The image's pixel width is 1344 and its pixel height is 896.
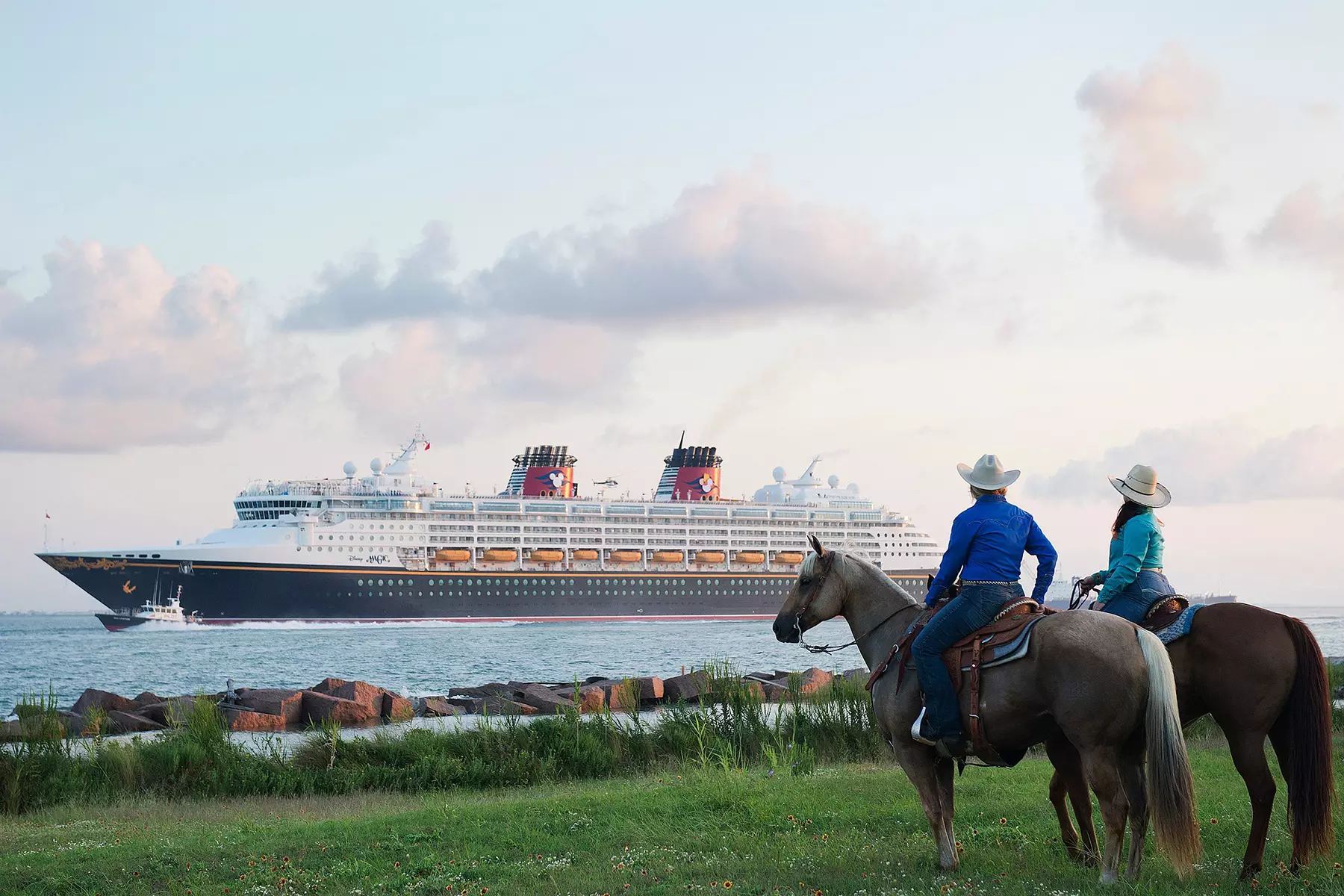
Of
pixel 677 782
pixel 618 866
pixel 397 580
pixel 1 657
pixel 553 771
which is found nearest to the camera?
pixel 618 866

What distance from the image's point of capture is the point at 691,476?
76500 millimetres

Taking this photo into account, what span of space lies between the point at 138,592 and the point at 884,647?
5664 cm

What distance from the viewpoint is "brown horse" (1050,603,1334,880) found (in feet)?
18.7

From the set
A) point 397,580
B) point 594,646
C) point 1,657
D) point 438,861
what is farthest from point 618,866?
point 397,580

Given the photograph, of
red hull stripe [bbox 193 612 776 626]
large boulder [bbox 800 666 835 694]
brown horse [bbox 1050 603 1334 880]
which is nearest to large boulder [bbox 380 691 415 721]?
large boulder [bbox 800 666 835 694]

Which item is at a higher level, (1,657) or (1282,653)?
(1282,653)

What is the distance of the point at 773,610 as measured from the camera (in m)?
72.6

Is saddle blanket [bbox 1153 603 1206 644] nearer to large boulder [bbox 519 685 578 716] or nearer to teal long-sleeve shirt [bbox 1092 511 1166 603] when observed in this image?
teal long-sleeve shirt [bbox 1092 511 1166 603]

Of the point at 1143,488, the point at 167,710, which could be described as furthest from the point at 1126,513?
the point at 167,710

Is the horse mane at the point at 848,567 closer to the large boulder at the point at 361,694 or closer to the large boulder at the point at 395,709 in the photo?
the large boulder at the point at 395,709

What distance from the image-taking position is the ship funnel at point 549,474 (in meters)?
73.0

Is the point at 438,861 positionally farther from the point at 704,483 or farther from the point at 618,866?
the point at 704,483

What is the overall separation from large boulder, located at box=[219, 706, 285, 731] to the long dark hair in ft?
41.4

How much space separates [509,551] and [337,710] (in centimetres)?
4987
